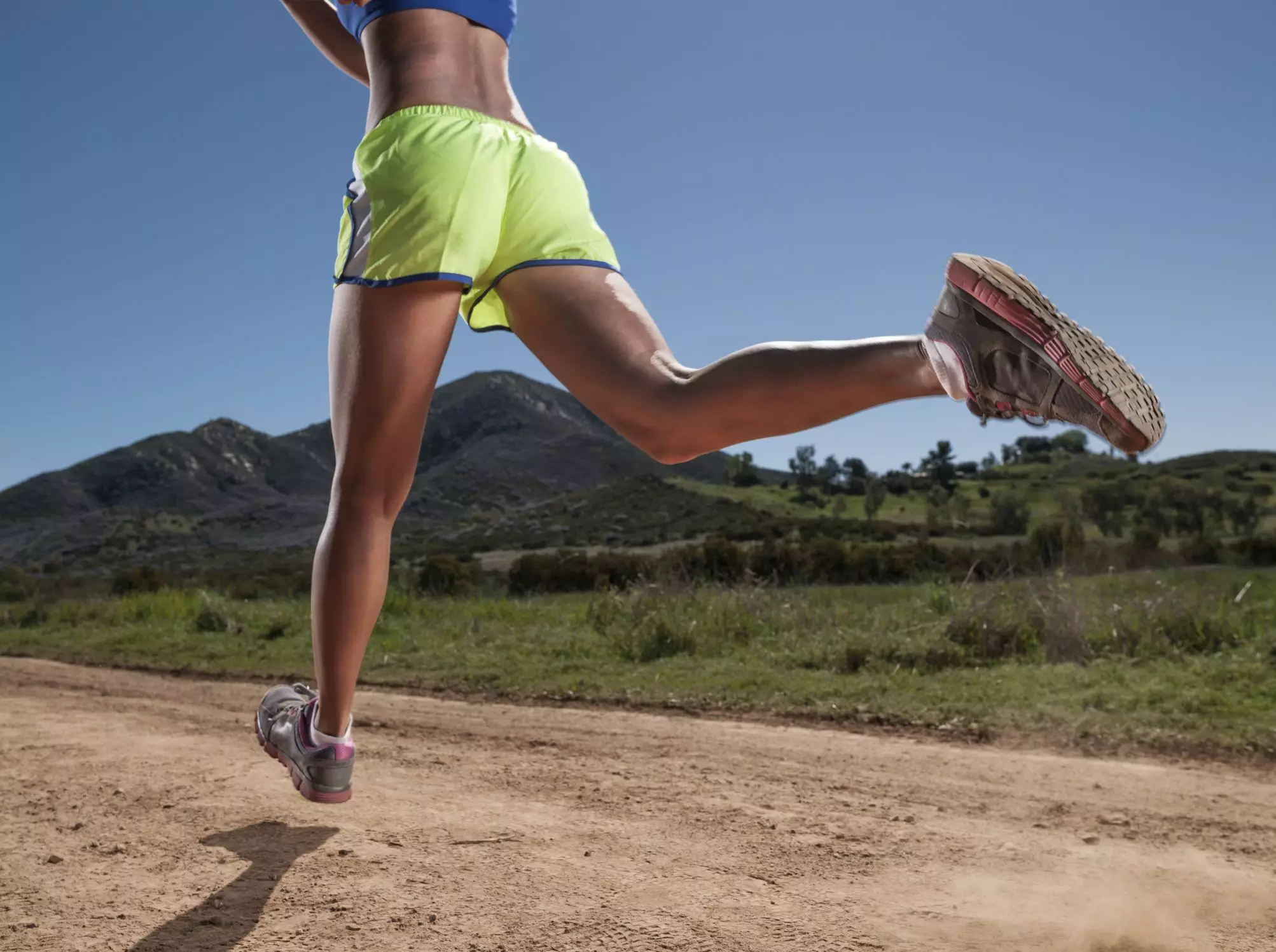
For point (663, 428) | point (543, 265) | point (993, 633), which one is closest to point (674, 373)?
point (663, 428)

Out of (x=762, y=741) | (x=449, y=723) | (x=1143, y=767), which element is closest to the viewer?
A: (x=1143, y=767)

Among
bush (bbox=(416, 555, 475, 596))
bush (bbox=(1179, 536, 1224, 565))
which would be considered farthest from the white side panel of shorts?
bush (bbox=(1179, 536, 1224, 565))

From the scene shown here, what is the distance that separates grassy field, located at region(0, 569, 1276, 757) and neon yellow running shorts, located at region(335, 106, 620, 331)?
375 centimetres

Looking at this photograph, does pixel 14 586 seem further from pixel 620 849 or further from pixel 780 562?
pixel 620 849

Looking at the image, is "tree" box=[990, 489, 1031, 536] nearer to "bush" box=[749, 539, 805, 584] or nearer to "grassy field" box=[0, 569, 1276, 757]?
"bush" box=[749, 539, 805, 584]

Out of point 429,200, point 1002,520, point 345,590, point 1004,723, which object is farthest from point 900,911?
point 1002,520

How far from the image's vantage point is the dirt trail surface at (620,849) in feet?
7.33

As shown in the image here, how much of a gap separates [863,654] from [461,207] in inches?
216

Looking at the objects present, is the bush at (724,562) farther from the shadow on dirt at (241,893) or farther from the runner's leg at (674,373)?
the runner's leg at (674,373)

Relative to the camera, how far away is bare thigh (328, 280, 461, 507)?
6.78 ft

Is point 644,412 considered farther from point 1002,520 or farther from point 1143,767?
point 1002,520

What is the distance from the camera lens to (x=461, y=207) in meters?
2.04

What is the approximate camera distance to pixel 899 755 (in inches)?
169

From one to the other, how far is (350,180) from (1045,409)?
61.8 inches
